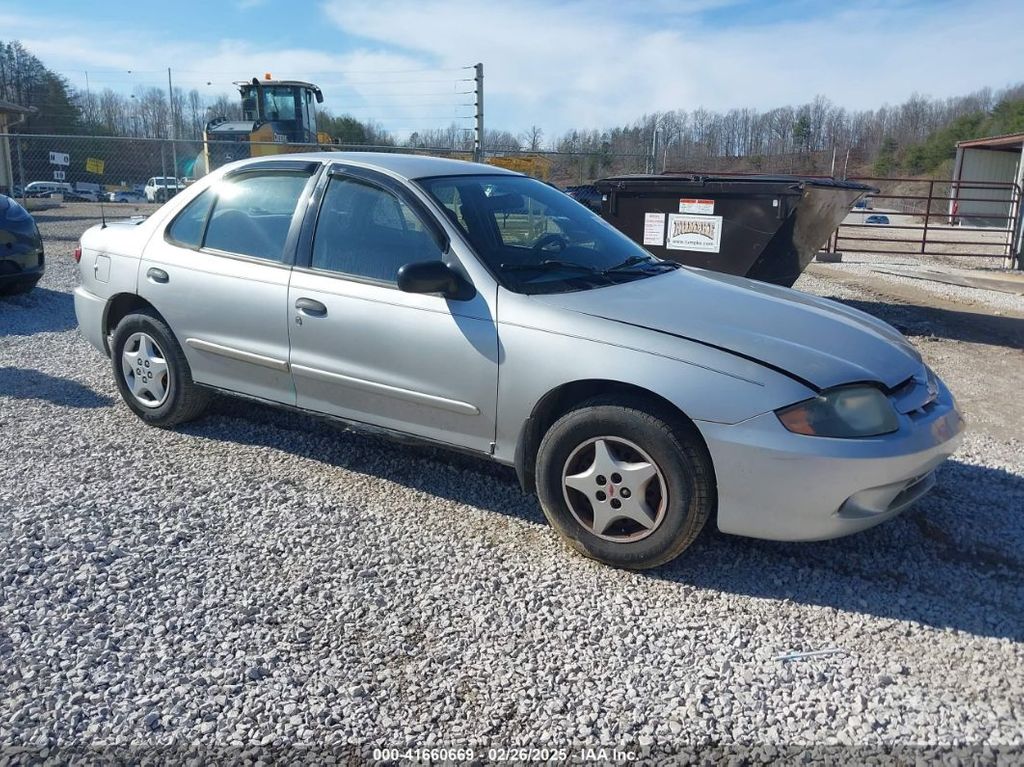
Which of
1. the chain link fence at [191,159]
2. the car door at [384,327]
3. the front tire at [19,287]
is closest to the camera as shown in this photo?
the car door at [384,327]

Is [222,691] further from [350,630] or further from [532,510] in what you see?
[532,510]

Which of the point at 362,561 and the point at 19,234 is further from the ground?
the point at 19,234

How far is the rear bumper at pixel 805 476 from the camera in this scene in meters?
3.05

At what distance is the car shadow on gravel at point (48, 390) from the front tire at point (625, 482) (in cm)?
349

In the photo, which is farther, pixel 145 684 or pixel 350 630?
pixel 350 630

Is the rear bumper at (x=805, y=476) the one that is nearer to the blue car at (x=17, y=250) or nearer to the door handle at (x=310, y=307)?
the door handle at (x=310, y=307)

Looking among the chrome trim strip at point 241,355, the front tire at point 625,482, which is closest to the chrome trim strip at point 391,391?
the chrome trim strip at point 241,355

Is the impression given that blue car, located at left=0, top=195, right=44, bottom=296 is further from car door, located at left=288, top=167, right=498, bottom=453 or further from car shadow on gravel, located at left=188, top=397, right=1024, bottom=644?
car door, located at left=288, top=167, right=498, bottom=453

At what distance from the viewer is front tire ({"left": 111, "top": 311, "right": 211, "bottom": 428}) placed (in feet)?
15.5

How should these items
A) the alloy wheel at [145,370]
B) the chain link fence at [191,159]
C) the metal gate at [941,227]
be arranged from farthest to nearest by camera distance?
the chain link fence at [191,159]
the metal gate at [941,227]
the alloy wheel at [145,370]

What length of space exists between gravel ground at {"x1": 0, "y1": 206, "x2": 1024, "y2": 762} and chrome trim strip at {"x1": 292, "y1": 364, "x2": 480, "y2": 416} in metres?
0.55

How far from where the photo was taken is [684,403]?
316 cm

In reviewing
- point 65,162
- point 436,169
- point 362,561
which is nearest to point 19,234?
point 436,169

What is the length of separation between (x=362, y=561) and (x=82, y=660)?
109 centimetres
